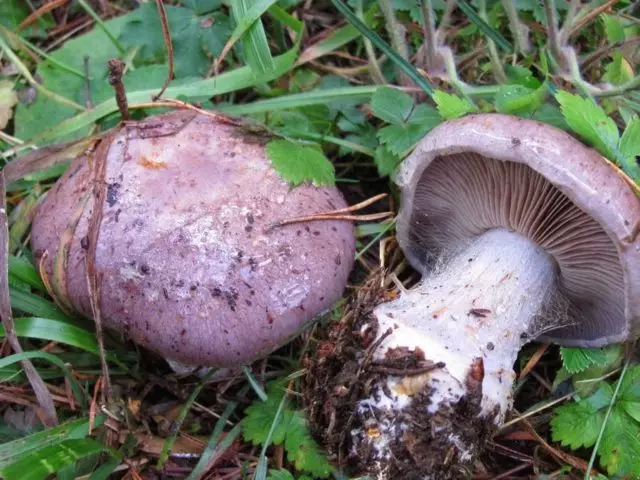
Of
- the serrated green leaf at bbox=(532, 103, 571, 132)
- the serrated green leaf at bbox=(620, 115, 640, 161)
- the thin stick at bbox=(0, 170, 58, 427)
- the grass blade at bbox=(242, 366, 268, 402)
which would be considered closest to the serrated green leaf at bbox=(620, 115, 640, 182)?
the serrated green leaf at bbox=(620, 115, 640, 161)

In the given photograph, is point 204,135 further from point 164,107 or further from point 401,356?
point 401,356

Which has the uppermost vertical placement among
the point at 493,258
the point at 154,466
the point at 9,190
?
the point at 9,190

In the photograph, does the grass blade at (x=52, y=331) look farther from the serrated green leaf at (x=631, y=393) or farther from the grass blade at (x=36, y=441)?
the serrated green leaf at (x=631, y=393)

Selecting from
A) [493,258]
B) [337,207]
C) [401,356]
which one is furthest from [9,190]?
[493,258]

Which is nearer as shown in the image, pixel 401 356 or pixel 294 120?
pixel 401 356

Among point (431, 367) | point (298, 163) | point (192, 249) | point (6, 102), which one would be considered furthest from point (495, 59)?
point (6, 102)

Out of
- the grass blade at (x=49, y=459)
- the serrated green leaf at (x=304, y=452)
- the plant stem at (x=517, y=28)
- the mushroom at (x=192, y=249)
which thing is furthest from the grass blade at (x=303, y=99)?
the grass blade at (x=49, y=459)

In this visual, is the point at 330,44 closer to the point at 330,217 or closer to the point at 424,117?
the point at 424,117
